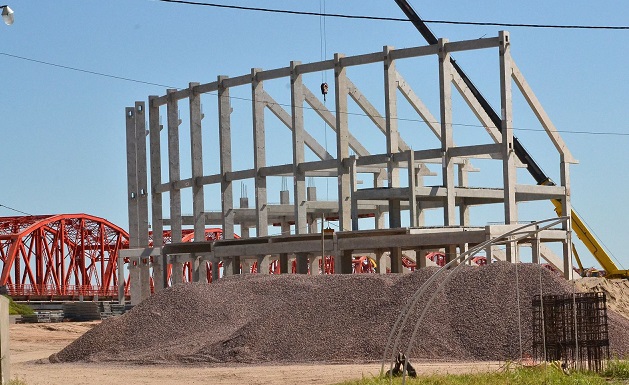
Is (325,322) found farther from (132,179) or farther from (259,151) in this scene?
(132,179)

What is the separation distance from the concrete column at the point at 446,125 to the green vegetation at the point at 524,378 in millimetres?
25768

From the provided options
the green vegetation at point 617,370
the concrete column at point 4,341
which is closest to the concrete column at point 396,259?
the green vegetation at point 617,370

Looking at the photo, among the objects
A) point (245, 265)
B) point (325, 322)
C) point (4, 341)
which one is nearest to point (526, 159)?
point (245, 265)

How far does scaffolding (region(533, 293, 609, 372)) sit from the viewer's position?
79.8 ft

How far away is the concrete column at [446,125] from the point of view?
48.4 metres

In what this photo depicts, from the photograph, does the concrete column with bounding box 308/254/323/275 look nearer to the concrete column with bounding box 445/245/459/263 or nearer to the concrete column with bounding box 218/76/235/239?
the concrete column with bounding box 218/76/235/239

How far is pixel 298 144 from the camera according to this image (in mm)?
53844

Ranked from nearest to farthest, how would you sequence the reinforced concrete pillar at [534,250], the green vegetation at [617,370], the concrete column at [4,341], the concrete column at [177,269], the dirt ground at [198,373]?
the concrete column at [4,341] < the green vegetation at [617,370] < the dirt ground at [198,373] < the reinforced concrete pillar at [534,250] < the concrete column at [177,269]

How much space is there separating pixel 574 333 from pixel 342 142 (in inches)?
1124

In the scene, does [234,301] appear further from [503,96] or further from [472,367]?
[503,96]

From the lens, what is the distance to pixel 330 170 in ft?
193

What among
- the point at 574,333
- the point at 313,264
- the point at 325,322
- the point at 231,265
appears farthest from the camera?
the point at 231,265

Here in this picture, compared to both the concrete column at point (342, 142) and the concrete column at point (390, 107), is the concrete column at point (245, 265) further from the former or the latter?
the concrete column at point (390, 107)

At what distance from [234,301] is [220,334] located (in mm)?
3019
